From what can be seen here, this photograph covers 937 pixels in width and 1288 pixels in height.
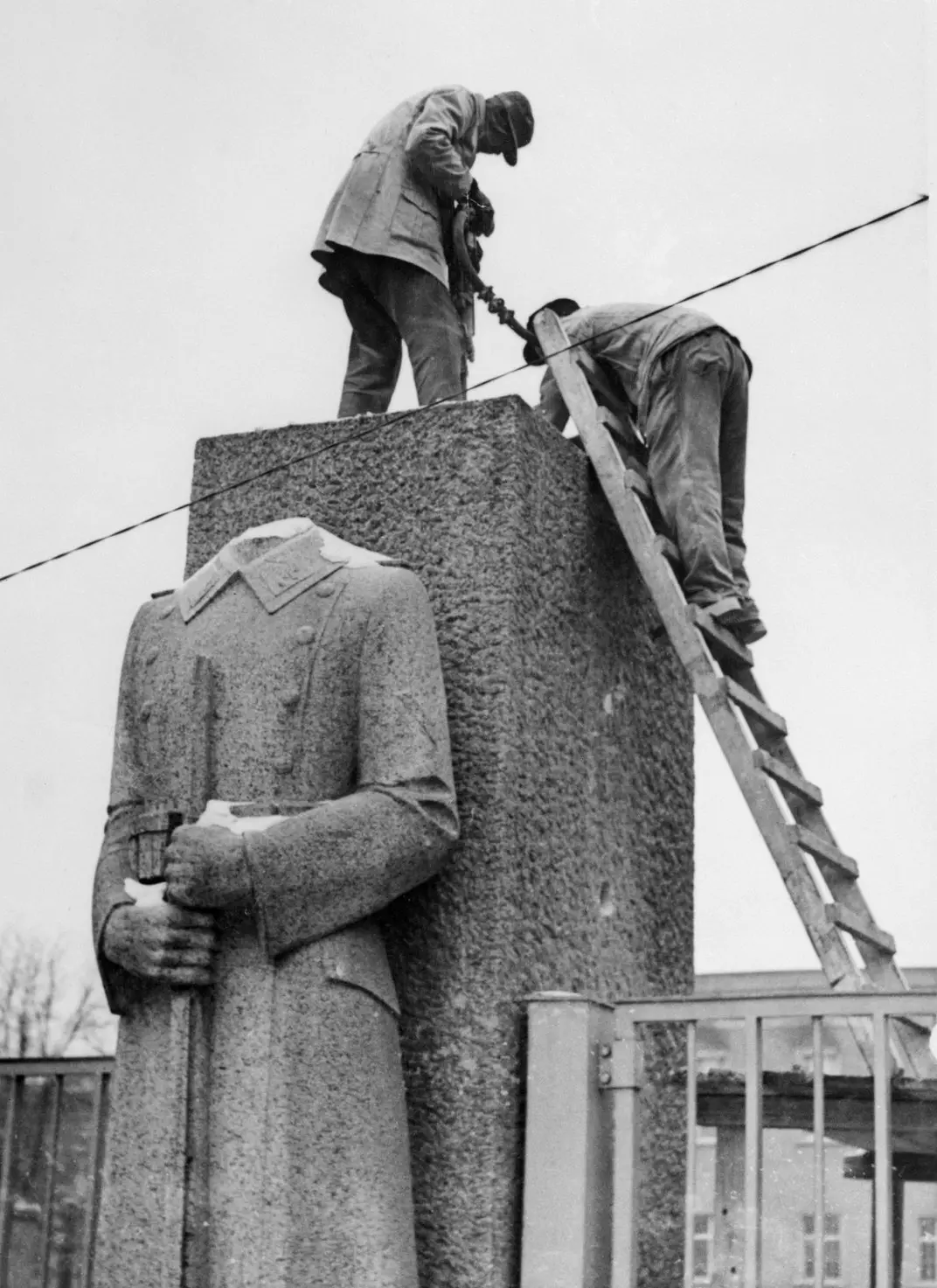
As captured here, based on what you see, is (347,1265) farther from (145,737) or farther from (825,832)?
(825,832)

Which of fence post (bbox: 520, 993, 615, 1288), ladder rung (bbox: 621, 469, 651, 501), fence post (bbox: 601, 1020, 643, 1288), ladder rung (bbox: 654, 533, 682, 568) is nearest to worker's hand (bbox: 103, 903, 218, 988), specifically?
fence post (bbox: 520, 993, 615, 1288)

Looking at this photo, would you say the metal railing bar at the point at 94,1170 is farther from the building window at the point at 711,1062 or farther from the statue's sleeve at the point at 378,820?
the building window at the point at 711,1062

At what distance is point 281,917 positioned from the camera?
455cm

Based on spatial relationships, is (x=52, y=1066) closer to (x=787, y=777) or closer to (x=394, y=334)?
(x=787, y=777)

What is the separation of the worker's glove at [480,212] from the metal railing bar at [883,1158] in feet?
10.4

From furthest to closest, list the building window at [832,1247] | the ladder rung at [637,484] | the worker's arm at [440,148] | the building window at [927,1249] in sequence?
the building window at [927,1249] < the building window at [832,1247] < the worker's arm at [440,148] < the ladder rung at [637,484]

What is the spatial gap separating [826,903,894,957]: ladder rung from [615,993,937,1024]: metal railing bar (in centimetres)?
48

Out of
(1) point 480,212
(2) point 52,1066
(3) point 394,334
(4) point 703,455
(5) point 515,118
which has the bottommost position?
(2) point 52,1066

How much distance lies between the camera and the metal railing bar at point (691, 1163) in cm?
452

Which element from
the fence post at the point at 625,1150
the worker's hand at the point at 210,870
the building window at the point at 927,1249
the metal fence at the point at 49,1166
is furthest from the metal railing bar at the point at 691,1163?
the building window at the point at 927,1249

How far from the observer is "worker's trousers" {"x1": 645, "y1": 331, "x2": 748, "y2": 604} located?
5477 mm

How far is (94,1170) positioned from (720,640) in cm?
224

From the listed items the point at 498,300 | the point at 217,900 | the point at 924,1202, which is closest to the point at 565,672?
the point at 217,900

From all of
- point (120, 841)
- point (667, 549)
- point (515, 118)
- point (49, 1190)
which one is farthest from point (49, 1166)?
point (515, 118)
